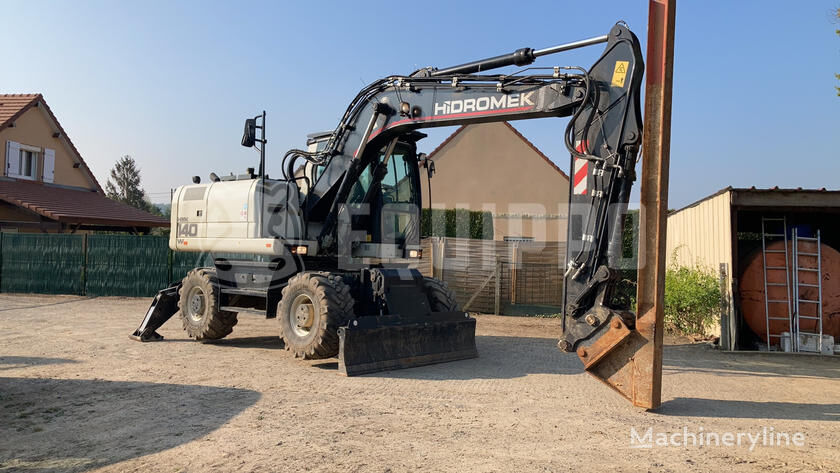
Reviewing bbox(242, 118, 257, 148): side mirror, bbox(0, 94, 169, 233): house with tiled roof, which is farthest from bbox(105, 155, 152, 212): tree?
bbox(242, 118, 257, 148): side mirror

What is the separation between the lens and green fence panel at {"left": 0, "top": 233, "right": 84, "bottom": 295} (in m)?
18.3

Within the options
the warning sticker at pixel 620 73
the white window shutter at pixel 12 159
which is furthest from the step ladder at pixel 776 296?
the white window shutter at pixel 12 159

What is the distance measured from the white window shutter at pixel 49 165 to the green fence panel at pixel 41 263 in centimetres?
556

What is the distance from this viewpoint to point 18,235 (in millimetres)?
18781

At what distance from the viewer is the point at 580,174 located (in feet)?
21.1

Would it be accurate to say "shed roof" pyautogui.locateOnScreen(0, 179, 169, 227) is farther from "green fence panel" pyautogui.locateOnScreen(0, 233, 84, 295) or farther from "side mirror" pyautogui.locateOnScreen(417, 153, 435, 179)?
"side mirror" pyautogui.locateOnScreen(417, 153, 435, 179)

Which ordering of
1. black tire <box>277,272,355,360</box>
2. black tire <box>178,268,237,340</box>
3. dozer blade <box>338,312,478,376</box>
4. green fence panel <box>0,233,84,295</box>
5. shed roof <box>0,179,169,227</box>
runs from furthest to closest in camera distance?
shed roof <box>0,179,169,227</box>, green fence panel <box>0,233,84,295</box>, black tire <box>178,268,237,340</box>, black tire <box>277,272,355,360</box>, dozer blade <box>338,312,478,376</box>

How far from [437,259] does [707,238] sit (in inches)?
247

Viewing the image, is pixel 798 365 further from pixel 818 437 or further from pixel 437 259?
pixel 437 259

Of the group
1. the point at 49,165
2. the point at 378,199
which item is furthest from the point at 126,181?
the point at 378,199

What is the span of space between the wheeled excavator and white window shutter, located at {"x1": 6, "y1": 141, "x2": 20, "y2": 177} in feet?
49.8

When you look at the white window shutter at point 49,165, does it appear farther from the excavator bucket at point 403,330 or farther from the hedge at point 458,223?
the excavator bucket at point 403,330

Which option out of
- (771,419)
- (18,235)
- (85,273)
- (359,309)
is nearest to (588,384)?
(771,419)

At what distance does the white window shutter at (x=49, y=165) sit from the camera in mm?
23641
